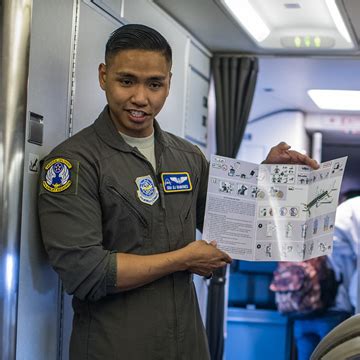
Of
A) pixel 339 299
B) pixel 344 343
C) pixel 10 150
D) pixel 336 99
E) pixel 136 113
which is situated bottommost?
pixel 339 299

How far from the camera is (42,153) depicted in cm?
313

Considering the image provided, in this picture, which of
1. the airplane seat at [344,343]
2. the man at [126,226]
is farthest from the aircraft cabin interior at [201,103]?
the man at [126,226]

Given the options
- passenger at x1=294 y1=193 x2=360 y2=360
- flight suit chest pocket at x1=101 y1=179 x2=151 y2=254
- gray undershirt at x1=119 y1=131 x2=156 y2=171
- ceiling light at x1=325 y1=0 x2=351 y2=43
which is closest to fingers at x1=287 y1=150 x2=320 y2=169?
gray undershirt at x1=119 y1=131 x2=156 y2=171

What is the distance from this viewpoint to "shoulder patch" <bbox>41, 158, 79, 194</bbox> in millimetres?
2699

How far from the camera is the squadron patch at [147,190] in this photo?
9.25ft

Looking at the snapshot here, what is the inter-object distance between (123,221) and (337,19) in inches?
109

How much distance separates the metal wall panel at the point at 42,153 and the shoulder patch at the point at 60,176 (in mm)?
228

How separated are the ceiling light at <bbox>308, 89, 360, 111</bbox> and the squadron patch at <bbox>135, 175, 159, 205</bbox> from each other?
189 inches

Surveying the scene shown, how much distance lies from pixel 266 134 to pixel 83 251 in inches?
246

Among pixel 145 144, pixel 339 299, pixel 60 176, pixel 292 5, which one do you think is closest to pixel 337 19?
pixel 292 5

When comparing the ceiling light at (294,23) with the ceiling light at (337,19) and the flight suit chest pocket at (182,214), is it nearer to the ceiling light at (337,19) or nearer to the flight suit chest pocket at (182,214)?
the ceiling light at (337,19)

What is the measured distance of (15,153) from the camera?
2.82m

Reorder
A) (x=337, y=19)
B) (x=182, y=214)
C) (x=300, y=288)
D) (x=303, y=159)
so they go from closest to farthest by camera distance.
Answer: (x=182, y=214)
(x=303, y=159)
(x=337, y=19)
(x=300, y=288)

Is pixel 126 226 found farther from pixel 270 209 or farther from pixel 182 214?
pixel 270 209
